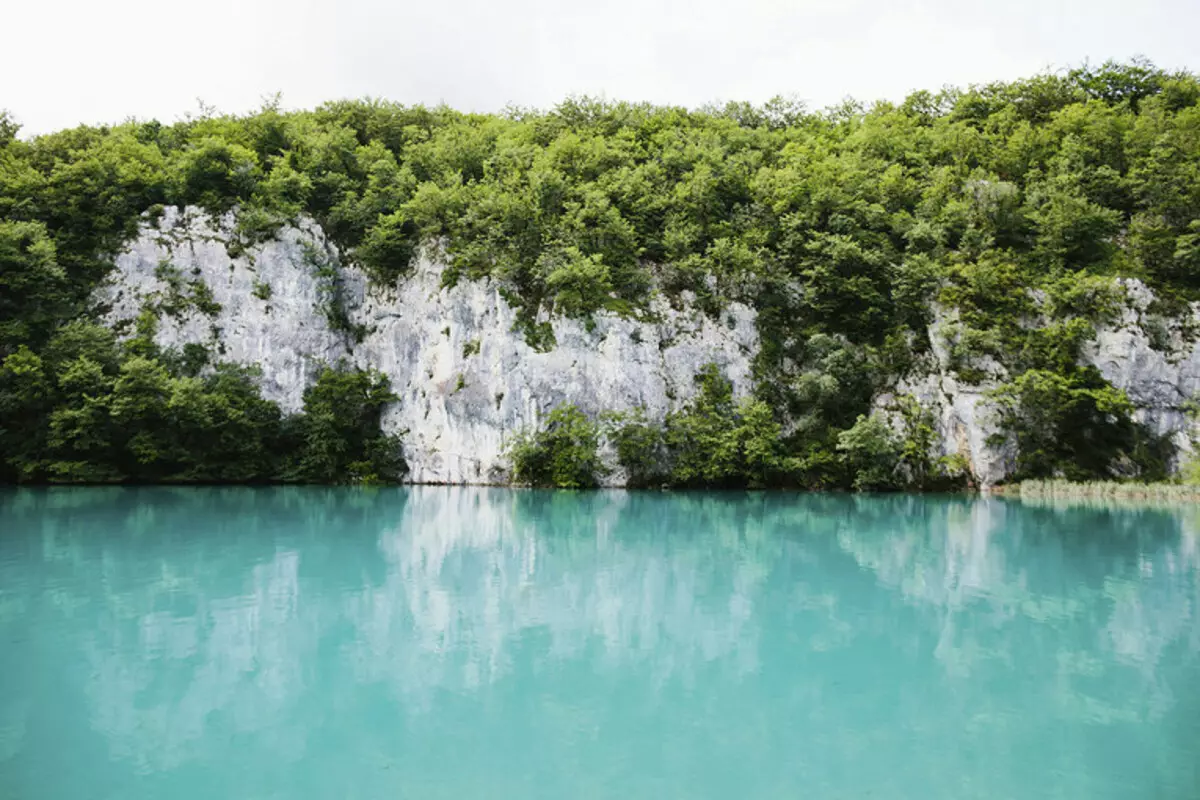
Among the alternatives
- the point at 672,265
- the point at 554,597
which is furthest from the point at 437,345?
the point at 554,597

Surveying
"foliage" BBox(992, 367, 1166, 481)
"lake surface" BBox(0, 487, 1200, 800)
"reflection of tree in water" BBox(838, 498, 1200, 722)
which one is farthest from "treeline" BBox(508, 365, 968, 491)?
"lake surface" BBox(0, 487, 1200, 800)

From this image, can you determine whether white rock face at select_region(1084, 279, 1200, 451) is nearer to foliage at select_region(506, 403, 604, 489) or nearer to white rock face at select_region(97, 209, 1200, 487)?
white rock face at select_region(97, 209, 1200, 487)

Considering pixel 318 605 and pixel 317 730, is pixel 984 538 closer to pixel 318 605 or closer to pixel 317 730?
pixel 318 605

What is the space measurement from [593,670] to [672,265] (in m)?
28.4

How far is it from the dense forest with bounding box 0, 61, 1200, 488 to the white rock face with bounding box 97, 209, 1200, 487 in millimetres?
788

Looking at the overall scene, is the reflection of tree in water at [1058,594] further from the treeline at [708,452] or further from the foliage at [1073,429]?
the treeline at [708,452]

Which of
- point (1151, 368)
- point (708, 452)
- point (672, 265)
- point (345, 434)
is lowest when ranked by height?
point (708, 452)

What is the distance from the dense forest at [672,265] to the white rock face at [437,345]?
0.82m

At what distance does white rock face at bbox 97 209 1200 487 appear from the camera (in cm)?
2845

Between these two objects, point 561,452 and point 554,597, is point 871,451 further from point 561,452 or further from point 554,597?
point 554,597

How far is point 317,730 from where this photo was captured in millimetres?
5555

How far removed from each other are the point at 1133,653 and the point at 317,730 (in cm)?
775

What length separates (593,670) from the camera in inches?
275

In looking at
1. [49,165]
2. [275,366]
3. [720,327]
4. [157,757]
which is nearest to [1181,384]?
[720,327]
